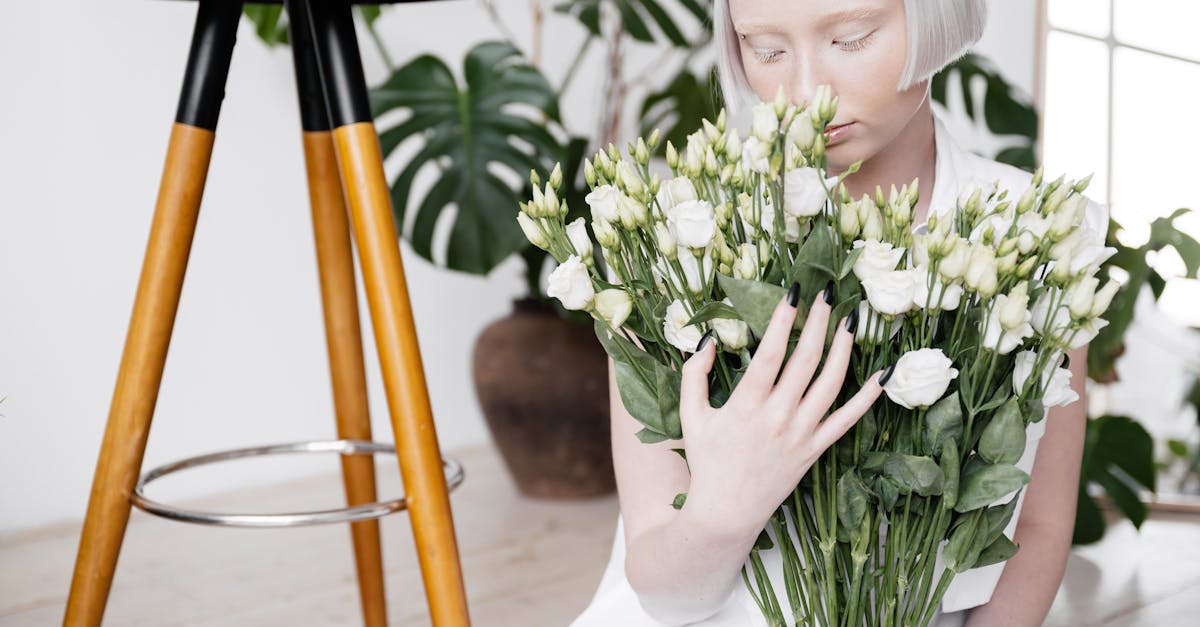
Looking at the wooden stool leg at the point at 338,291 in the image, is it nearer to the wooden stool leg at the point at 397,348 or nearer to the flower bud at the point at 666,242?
the wooden stool leg at the point at 397,348

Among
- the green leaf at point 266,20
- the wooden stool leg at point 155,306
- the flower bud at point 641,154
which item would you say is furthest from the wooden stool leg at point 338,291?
the green leaf at point 266,20

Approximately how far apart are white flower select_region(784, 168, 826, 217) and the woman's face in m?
0.18

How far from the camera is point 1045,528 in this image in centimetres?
88

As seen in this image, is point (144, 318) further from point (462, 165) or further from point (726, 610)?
point (462, 165)

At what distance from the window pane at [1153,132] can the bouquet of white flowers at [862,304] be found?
2.92m

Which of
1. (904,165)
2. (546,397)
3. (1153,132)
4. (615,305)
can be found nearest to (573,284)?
(615,305)

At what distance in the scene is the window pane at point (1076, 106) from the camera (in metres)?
3.32

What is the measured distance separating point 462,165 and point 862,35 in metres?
1.46

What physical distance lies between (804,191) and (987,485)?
18 cm

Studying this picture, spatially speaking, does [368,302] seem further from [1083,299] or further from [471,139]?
[471,139]

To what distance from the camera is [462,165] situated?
2.13 m

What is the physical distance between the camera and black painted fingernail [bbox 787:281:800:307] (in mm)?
556

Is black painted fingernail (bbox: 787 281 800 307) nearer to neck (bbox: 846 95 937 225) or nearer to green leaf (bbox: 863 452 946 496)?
green leaf (bbox: 863 452 946 496)

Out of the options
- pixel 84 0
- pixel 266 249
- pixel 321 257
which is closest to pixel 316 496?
pixel 266 249
